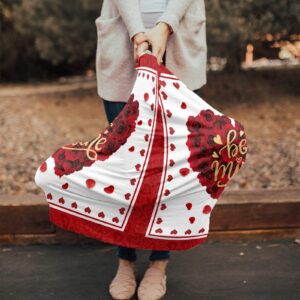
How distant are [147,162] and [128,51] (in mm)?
537

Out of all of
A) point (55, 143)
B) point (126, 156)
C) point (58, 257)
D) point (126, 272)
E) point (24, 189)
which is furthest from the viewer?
point (55, 143)

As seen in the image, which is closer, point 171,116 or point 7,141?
point 171,116

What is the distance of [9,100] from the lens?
10.6 m

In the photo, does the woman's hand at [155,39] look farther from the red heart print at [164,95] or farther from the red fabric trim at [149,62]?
the red heart print at [164,95]

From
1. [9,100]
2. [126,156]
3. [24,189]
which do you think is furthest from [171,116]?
[9,100]

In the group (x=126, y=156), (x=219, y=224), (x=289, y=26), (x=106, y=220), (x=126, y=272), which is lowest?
(x=289, y=26)

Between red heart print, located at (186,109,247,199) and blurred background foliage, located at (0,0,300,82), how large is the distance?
17.6 feet

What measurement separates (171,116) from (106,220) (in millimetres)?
504

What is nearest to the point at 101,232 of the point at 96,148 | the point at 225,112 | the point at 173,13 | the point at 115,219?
the point at 115,219

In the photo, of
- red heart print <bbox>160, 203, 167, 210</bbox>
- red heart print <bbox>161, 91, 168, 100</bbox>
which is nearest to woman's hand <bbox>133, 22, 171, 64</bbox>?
red heart print <bbox>161, 91, 168, 100</bbox>

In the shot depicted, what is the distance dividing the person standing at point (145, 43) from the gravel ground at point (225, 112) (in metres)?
1.80

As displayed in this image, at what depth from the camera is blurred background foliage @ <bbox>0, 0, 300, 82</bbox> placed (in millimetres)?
7375

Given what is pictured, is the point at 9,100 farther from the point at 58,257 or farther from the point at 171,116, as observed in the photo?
the point at 171,116

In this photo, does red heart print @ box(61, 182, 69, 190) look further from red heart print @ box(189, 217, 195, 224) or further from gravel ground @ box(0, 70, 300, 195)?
Answer: gravel ground @ box(0, 70, 300, 195)
